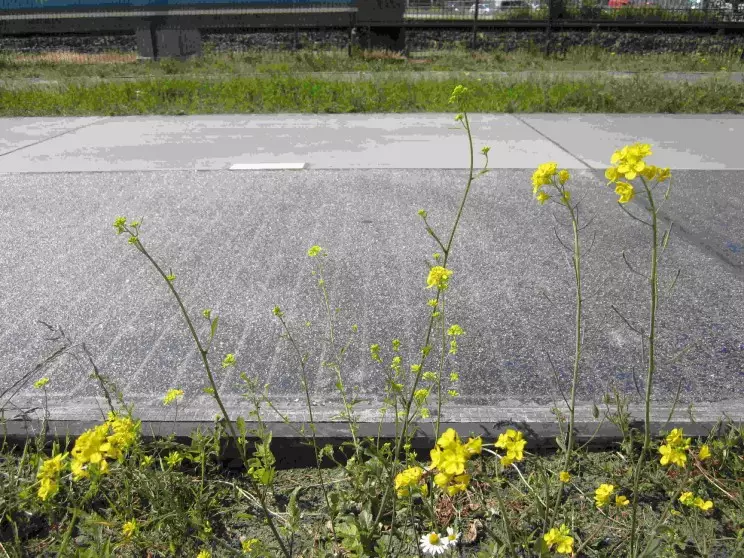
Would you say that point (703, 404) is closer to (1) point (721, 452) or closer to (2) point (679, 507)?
(1) point (721, 452)

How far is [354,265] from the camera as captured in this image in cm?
374

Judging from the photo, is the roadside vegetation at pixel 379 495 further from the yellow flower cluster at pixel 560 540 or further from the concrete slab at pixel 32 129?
the concrete slab at pixel 32 129

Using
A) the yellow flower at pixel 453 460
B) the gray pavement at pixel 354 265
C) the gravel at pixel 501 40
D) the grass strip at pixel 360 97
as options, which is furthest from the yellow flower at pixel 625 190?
the gravel at pixel 501 40

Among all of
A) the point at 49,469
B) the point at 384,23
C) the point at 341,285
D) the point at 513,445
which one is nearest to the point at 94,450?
the point at 49,469

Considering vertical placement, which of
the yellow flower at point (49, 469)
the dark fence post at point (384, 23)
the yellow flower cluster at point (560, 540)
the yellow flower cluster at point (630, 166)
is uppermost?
the dark fence post at point (384, 23)

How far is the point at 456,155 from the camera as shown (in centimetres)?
610

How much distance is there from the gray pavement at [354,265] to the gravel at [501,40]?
36.4 ft

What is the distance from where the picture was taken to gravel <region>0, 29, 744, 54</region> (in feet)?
55.1

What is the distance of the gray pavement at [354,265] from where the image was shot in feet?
8.63

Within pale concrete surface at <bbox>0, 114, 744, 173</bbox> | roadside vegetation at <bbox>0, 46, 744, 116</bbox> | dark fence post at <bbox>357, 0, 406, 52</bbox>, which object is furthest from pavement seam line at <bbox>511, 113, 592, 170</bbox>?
dark fence post at <bbox>357, 0, 406, 52</bbox>

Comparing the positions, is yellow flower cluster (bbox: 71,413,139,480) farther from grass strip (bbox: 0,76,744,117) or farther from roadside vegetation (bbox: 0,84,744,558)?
grass strip (bbox: 0,76,744,117)

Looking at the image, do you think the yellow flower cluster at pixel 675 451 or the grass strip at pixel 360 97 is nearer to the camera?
the yellow flower cluster at pixel 675 451

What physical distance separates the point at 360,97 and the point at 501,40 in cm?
950

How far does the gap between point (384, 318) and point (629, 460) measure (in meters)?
1.34
